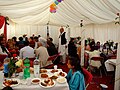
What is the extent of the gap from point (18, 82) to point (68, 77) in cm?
92

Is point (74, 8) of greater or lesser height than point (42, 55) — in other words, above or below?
above

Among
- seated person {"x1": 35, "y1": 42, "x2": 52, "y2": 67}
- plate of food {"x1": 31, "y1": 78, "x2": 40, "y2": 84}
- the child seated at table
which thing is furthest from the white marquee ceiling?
plate of food {"x1": 31, "y1": 78, "x2": 40, "y2": 84}

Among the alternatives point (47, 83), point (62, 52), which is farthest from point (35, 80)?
point (62, 52)

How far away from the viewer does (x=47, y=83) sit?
2.68m

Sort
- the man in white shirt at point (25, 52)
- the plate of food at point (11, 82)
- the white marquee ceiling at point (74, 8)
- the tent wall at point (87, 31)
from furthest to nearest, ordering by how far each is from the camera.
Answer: the tent wall at point (87, 31)
the man in white shirt at point (25, 52)
the white marquee ceiling at point (74, 8)
the plate of food at point (11, 82)

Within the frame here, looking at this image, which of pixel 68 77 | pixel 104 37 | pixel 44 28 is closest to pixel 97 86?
pixel 68 77

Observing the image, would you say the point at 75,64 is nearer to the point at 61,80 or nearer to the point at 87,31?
the point at 61,80

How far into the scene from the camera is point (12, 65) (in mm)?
2818

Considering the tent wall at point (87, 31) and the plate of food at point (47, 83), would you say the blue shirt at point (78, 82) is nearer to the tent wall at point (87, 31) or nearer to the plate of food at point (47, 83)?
the plate of food at point (47, 83)

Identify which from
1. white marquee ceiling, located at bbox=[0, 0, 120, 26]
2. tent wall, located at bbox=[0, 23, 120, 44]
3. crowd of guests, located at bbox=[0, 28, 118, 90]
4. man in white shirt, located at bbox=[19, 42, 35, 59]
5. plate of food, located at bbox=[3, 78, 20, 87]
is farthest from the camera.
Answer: tent wall, located at bbox=[0, 23, 120, 44]

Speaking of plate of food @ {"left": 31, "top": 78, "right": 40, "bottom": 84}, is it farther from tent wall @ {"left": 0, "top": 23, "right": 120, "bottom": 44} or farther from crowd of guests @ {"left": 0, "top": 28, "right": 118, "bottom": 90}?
tent wall @ {"left": 0, "top": 23, "right": 120, "bottom": 44}

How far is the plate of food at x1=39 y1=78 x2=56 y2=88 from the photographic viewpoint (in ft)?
8.47

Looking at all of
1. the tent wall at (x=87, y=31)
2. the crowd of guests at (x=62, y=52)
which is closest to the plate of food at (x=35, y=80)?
the crowd of guests at (x=62, y=52)

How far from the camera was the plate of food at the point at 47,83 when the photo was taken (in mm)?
2581
